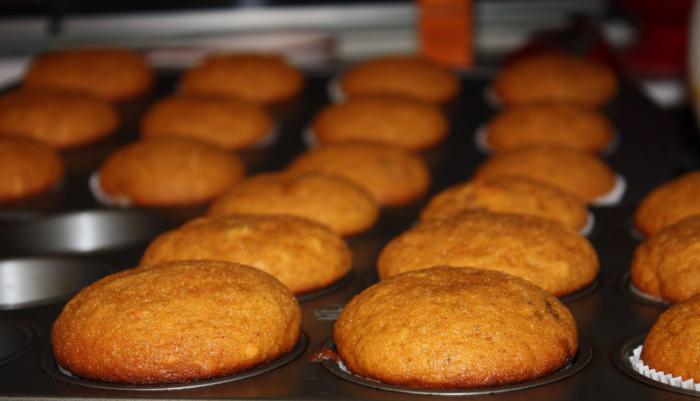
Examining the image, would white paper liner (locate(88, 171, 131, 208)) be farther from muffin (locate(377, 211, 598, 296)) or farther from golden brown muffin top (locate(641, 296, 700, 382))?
golden brown muffin top (locate(641, 296, 700, 382))

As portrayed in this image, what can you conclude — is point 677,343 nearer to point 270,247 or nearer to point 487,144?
point 270,247

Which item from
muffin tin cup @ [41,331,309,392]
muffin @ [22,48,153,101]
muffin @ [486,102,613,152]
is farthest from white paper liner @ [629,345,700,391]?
muffin @ [22,48,153,101]

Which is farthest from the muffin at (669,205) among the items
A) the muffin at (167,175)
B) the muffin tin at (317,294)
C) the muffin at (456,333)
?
the muffin at (167,175)

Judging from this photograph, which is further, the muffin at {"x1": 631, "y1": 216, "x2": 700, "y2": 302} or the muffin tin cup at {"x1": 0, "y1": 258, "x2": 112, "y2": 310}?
the muffin tin cup at {"x1": 0, "y1": 258, "x2": 112, "y2": 310}

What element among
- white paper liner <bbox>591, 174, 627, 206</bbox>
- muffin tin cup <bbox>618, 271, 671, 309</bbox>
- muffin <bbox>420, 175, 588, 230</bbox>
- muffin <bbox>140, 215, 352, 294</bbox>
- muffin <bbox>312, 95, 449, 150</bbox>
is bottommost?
white paper liner <bbox>591, 174, 627, 206</bbox>

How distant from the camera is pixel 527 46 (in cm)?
523

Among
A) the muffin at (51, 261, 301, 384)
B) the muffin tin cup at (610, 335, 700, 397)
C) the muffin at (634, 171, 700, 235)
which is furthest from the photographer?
the muffin at (634, 171, 700, 235)

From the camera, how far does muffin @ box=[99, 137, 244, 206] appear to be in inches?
150

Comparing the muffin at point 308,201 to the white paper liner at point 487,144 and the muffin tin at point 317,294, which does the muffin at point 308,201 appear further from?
the white paper liner at point 487,144

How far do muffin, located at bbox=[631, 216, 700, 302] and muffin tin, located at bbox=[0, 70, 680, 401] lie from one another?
0.06m

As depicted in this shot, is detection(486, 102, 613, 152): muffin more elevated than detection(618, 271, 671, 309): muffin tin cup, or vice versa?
detection(618, 271, 671, 309): muffin tin cup

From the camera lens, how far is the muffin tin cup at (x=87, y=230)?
3.53 m

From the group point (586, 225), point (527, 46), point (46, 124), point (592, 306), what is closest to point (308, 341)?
point (592, 306)

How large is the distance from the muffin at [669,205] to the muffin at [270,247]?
2.60 ft
